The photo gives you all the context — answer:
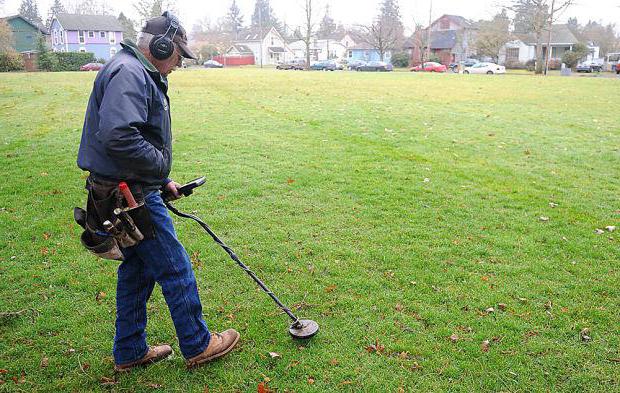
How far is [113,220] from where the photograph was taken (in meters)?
3.29

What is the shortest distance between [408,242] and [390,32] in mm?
73518

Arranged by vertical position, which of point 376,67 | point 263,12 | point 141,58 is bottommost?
point 141,58

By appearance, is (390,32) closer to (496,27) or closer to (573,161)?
(496,27)

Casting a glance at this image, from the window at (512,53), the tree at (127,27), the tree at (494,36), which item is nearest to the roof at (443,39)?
the window at (512,53)

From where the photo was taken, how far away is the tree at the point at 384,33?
2894 inches

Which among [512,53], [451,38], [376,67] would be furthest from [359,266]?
[451,38]

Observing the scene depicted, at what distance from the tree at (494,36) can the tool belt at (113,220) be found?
66.4 meters

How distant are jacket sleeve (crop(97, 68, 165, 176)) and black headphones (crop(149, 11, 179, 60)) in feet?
0.91

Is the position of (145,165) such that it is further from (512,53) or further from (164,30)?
(512,53)

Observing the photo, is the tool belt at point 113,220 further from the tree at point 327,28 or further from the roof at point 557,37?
the tree at point 327,28

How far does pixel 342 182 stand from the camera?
8648 mm

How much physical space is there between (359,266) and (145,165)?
9.89 ft

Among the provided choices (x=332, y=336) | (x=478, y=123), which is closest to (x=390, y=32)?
(x=478, y=123)

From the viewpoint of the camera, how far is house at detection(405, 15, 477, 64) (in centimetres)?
7506
